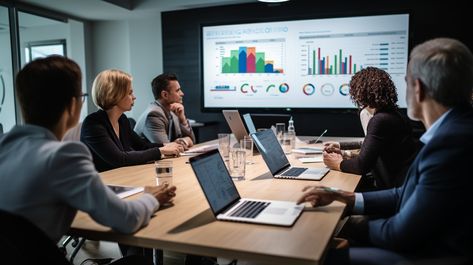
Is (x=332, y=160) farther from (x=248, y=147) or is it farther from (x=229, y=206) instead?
(x=229, y=206)

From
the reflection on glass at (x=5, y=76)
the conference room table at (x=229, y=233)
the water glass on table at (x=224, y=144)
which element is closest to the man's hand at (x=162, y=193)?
the conference room table at (x=229, y=233)

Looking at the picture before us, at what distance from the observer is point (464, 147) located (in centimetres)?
116

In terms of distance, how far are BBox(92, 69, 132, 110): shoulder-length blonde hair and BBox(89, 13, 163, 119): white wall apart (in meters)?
3.39

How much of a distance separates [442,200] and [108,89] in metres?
1.90

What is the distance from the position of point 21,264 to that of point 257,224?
0.67 meters

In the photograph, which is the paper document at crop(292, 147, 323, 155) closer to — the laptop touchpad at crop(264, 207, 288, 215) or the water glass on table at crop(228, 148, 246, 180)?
the water glass on table at crop(228, 148, 246, 180)

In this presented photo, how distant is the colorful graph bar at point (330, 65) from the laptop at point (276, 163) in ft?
8.96

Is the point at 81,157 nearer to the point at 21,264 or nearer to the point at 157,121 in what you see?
the point at 21,264

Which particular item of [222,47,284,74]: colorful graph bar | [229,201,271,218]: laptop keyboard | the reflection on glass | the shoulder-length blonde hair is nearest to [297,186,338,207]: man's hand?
[229,201,271,218]: laptop keyboard

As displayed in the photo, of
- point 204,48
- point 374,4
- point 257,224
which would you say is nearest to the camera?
point 257,224

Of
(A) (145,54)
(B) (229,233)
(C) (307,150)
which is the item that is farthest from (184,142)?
(A) (145,54)

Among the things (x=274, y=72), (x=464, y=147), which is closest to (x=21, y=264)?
(x=464, y=147)

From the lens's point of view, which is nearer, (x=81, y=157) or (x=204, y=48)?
(x=81, y=157)

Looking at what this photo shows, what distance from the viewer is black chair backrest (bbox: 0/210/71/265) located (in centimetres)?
101
